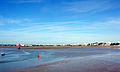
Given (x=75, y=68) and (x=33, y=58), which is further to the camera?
(x=33, y=58)

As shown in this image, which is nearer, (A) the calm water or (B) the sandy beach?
(B) the sandy beach

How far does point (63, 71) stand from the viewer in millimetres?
14398

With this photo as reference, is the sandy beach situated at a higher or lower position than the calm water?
lower

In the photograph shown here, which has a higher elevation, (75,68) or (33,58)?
(33,58)

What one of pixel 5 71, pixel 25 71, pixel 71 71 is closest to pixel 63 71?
pixel 71 71

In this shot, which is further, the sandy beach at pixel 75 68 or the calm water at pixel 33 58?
the calm water at pixel 33 58

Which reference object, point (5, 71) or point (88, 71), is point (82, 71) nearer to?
point (88, 71)

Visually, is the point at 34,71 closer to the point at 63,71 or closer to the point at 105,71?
the point at 63,71

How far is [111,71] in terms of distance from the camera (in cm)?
1449

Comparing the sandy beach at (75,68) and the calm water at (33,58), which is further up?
the calm water at (33,58)

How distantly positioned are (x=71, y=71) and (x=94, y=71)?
2.54m

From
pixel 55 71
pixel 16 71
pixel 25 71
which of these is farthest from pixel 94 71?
pixel 16 71

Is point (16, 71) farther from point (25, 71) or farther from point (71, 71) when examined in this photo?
point (71, 71)

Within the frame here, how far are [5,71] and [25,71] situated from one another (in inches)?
87.8
